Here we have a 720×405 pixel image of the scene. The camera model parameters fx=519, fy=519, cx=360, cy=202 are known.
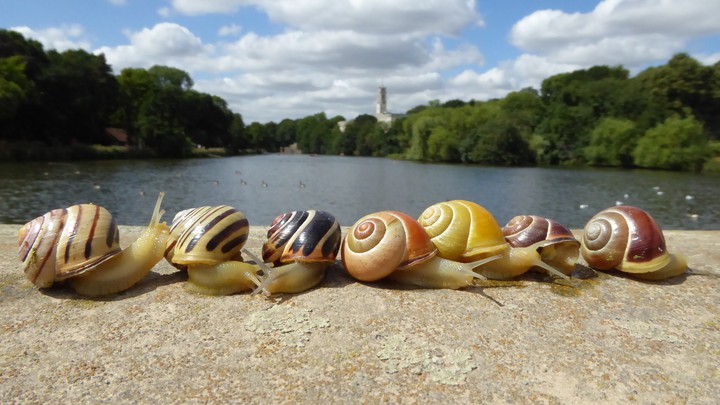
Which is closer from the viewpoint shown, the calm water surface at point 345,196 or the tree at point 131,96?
the calm water surface at point 345,196

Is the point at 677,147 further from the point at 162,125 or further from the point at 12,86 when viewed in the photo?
the point at 12,86

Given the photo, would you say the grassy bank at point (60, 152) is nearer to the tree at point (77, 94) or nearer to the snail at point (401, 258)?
the tree at point (77, 94)

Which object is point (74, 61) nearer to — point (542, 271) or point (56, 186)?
point (56, 186)

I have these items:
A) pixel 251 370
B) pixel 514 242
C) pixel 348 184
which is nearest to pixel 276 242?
pixel 251 370

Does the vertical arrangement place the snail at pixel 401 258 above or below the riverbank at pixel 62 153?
above

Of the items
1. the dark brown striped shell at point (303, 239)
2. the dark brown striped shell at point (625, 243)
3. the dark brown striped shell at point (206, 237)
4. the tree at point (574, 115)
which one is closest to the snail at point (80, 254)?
the dark brown striped shell at point (206, 237)

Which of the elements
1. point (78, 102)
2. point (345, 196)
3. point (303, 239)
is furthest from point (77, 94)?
point (303, 239)

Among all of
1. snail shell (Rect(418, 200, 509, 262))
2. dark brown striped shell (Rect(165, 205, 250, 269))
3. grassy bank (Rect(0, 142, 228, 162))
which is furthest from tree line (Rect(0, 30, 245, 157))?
snail shell (Rect(418, 200, 509, 262))

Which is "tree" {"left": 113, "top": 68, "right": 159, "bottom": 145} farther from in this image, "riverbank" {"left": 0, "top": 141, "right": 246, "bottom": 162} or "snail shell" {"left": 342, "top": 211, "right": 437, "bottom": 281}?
"snail shell" {"left": 342, "top": 211, "right": 437, "bottom": 281}
